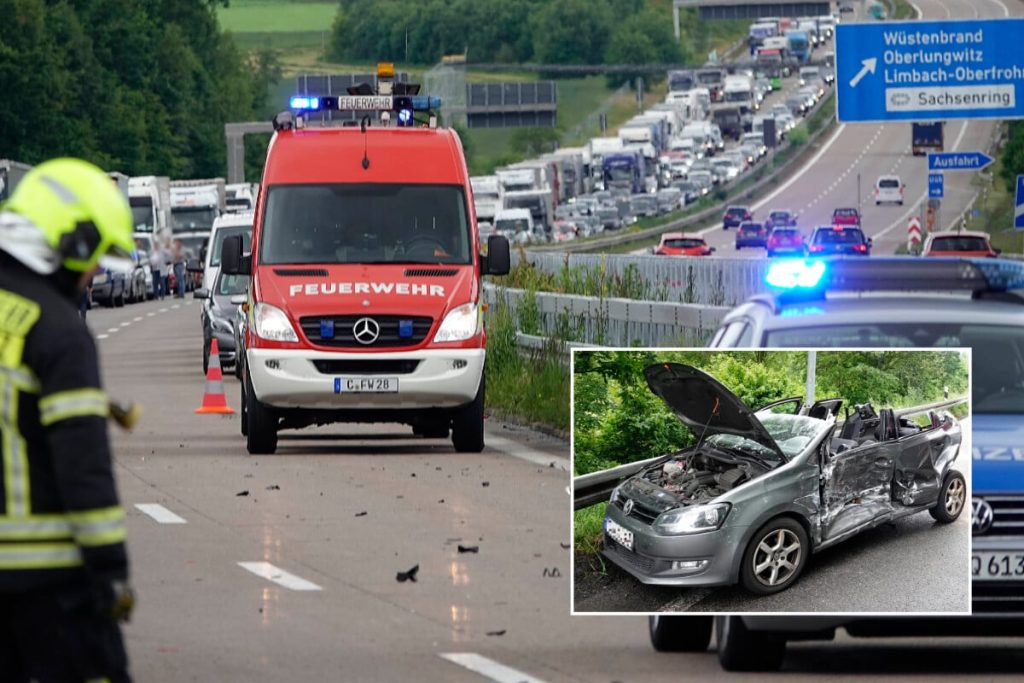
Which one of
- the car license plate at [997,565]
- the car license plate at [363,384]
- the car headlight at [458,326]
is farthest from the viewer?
the car headlight at [458,326]

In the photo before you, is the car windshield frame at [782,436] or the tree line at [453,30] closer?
the car windshield frame at [782,436]

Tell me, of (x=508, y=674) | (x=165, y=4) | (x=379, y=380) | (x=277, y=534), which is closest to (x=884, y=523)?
(x=508, y=674)

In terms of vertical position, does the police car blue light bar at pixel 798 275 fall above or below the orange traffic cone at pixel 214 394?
above

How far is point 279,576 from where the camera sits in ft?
→ 38.5

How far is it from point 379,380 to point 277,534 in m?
5.01

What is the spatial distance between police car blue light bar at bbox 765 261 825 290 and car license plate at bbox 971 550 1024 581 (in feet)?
3.62

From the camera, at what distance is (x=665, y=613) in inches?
322

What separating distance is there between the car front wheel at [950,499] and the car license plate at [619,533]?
0.96 metres

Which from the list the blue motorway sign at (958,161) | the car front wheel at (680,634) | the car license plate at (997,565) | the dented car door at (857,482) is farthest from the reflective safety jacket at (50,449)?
the blue motorway sign at (958,161)

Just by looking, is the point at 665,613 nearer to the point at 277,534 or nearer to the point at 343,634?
the point at 343,634

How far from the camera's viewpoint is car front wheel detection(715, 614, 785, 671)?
868cm

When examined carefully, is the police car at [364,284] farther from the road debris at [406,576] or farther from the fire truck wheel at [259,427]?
the road debris at [406,576]

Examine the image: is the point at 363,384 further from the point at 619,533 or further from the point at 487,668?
the point at 619,533

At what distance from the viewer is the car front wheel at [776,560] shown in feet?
26.0
